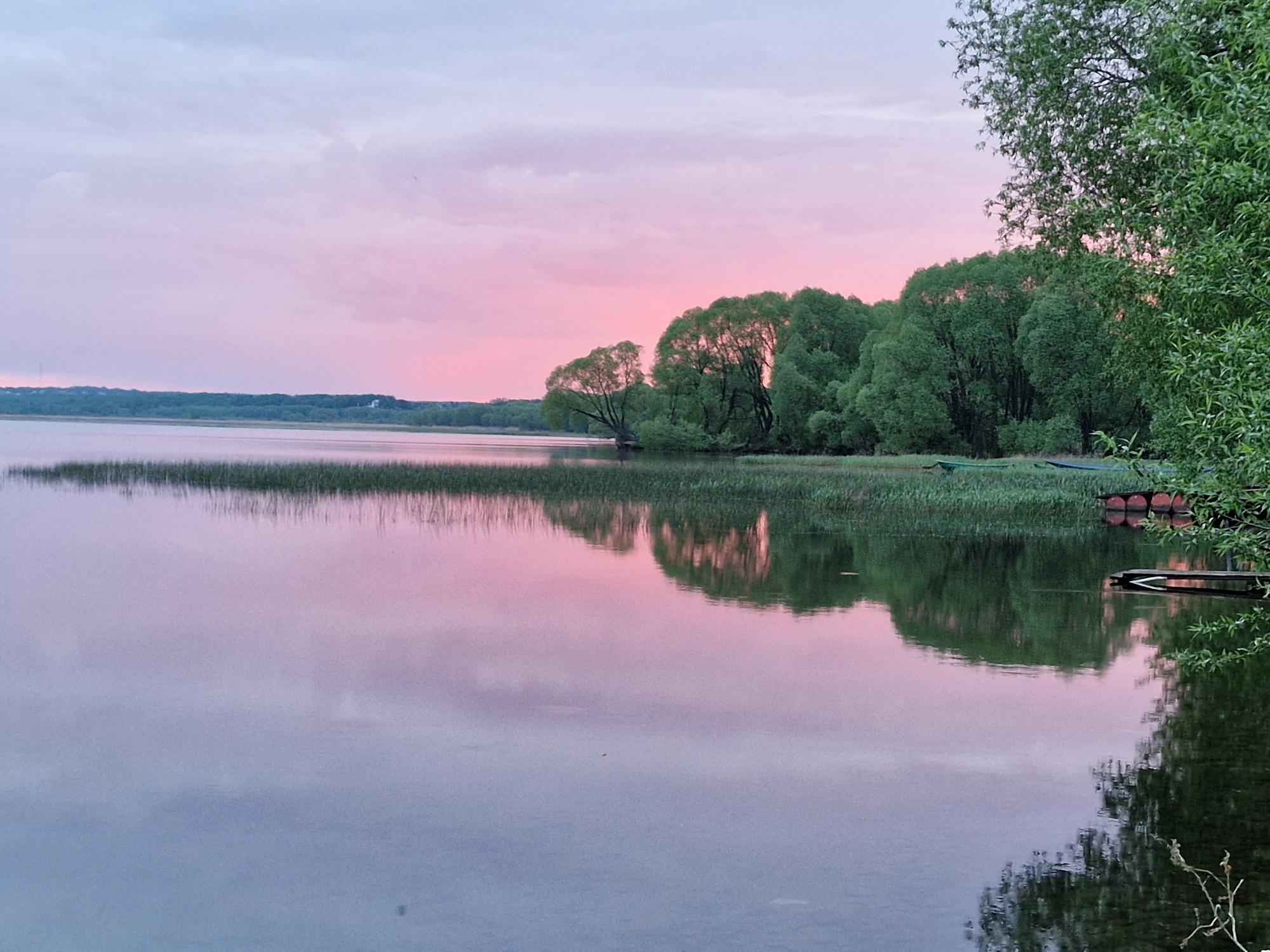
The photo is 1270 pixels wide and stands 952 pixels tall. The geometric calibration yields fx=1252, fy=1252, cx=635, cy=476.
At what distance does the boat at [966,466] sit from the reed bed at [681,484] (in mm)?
2508

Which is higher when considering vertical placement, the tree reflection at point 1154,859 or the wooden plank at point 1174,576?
the wooden plank at point 1174,576

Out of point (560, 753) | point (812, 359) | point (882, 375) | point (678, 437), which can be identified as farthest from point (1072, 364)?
point (560, 753)

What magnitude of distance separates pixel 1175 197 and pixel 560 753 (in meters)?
6.14

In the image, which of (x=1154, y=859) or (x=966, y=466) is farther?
(x=966, y=466)

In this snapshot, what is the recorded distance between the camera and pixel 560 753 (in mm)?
9219

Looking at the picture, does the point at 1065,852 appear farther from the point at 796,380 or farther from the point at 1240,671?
the point at 796,380

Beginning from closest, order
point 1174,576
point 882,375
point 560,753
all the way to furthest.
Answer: point 560,753 → point 1174,576 → point 882,375

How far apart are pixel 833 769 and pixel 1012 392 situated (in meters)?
70.7

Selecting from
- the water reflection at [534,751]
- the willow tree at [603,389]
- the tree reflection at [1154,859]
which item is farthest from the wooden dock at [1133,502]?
the willow tree at [603,389]

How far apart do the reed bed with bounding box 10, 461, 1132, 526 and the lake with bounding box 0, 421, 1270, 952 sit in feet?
47.1

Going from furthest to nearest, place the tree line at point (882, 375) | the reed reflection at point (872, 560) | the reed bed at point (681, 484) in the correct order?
1. the tree line at point (882, 375)
2. the reed bed at point (681, 484)
3. the reed reflection at point (872, 560)

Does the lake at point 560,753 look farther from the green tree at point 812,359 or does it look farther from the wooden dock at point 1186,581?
the green tree at point 812,359

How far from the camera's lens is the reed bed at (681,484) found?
34.8m

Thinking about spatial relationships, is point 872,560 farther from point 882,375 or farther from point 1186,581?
point 882,375
